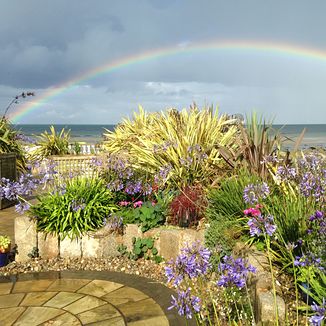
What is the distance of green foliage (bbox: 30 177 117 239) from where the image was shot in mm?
4145

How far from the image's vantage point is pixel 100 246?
13.6 ft

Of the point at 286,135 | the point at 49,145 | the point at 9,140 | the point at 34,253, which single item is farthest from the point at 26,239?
the point at 286,135

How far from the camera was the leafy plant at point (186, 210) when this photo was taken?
13.8ft

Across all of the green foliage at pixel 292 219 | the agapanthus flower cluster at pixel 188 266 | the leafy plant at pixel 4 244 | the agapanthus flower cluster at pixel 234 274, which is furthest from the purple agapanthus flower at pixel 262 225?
the leafy plant at pixel 4 244

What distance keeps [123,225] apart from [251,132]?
2429mm

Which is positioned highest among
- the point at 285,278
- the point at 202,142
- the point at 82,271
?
the point at 202,142

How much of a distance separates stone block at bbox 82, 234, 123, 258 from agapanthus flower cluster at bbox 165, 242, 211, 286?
2686 mm

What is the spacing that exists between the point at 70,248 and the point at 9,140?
4.25 metres

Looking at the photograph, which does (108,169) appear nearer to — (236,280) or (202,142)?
(202,142)

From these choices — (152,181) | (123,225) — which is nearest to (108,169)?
(152,181)

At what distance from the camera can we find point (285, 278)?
297cm

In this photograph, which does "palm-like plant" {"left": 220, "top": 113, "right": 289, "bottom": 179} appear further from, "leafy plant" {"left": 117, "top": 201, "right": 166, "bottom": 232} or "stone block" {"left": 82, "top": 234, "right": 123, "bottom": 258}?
"stone block" {"left": 82, "top": 234, "right": 123, "bottom": 258}

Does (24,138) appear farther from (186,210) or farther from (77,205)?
(186,210)

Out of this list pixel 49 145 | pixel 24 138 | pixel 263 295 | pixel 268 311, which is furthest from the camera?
pixel 49 145
